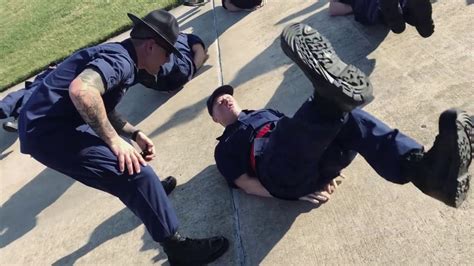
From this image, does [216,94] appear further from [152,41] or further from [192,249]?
[192,249]

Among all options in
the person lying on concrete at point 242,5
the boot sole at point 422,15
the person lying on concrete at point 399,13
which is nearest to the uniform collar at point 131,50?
the person lying on concrete at point 399,13

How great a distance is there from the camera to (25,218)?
158 inches

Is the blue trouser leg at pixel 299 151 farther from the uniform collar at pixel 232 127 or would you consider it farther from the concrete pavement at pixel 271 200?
the uniform collar at pixel 232 127

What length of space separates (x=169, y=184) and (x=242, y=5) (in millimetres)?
2690

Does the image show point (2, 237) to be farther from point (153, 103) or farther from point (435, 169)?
point (435, 169)

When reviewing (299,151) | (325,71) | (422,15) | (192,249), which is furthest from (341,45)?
(192,249)

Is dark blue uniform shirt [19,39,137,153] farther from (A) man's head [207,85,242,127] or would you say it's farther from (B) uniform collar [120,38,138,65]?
(A) man's head [207,85,242,127]

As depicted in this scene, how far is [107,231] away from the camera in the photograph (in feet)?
11.9

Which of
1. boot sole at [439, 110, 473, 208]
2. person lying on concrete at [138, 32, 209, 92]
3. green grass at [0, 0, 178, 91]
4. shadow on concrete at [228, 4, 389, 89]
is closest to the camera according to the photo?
boot sole at [439, 110, 473, 208]

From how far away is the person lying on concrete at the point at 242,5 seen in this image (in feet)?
18.8

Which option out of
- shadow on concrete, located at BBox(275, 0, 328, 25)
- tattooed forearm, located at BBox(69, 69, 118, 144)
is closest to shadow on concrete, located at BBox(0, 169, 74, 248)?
tattooed forearm, located at BBox(69, 69, 118, 144)

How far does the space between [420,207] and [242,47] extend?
107 inches

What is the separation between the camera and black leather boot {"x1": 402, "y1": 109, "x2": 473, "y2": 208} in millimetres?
2340

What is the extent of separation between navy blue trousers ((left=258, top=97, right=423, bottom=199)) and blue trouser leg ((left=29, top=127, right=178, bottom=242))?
0.65 m
